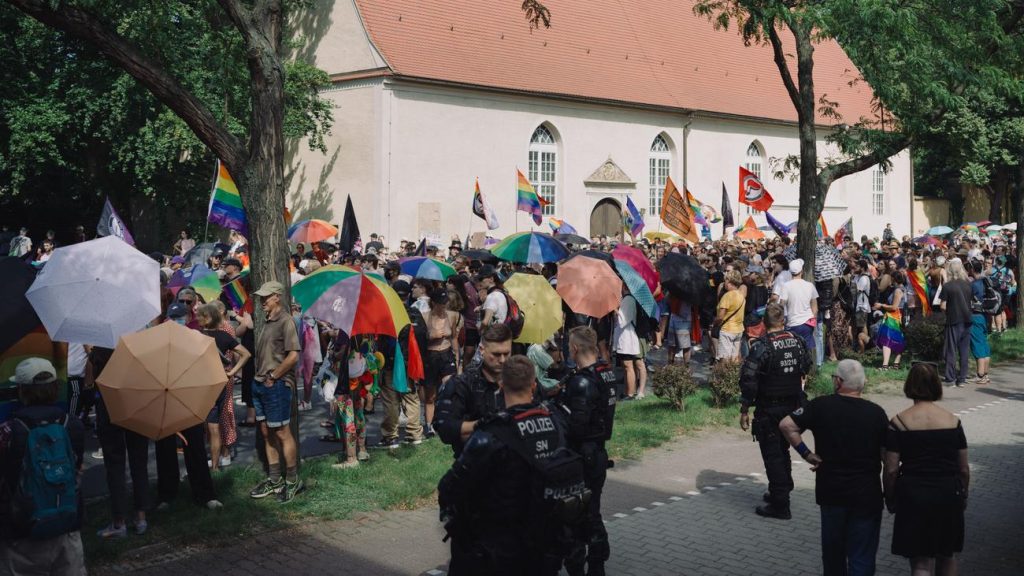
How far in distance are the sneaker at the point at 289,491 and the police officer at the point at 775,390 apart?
396 centimetres

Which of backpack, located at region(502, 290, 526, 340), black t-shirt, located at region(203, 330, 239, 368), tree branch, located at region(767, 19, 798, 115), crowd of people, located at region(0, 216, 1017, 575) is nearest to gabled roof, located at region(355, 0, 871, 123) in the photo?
crowd of people, located at region(0, 216, 1017, 575)

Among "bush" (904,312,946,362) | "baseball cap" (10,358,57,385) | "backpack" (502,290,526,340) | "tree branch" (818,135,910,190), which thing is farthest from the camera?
"bush" (904,312,946,362)

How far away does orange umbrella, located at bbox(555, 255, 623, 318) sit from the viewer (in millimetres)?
11531

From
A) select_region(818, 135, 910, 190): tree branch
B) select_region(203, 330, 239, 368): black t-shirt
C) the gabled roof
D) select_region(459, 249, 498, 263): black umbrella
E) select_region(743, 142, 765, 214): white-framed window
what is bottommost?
select_region(203, 330, 239, 368): black t-shirt

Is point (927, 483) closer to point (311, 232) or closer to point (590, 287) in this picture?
point (590, 287)

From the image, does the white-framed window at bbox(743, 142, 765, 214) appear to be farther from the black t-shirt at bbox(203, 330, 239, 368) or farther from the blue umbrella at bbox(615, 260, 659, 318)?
the black t-shirt at bbox(203, 330, 239, 368)

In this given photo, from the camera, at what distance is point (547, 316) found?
10.6m

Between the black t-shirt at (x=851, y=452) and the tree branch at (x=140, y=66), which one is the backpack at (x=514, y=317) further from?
the black t-shirt at (x=851, y=452)

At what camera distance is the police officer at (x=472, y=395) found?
19.3ft

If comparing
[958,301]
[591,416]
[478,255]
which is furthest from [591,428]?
[478,255]

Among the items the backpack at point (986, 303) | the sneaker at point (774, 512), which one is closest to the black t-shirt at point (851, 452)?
the sneaker at point (774, 512)

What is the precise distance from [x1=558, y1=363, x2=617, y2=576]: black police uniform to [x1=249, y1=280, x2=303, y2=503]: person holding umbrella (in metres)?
3.10

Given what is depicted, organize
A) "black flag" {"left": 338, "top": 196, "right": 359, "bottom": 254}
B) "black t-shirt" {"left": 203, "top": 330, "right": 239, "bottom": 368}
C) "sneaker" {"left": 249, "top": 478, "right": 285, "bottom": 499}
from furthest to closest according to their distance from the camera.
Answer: "black flag" {"left": 338, "top": 196, "right": 359, "bottom": 254} < "black t-shirt" {"left": 203, "top": 330, "right": 239, "bottom": 368} < "sneaker" {"left": 249, "top": 478, "right": 285, "bottom": 499}

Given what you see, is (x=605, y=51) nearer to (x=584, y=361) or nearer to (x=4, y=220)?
(x=4, y=220)
